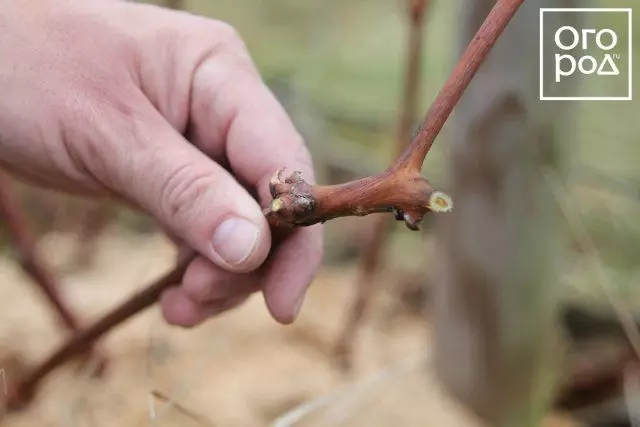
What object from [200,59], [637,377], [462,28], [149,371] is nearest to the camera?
[200,59]

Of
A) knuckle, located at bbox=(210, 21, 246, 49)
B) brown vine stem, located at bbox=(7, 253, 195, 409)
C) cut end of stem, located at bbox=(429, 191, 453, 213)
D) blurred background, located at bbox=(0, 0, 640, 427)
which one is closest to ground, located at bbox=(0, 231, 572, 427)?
blurred background, located at bbox=(0, 0, 640, 427)

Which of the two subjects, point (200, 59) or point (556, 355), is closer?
point (200, 59)

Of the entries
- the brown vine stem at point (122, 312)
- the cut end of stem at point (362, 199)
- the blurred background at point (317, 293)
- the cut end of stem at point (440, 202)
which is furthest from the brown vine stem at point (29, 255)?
the cut end of stem at point (440, 202)

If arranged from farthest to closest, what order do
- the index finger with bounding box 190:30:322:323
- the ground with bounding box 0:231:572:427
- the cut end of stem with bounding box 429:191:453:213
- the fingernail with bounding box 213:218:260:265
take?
the ground with bounding box 0:231:572:427, the index finger with bounding box 190:30:322:323, the fingernail with bounding box 213:218:260:265, the cut end of stem with bounding box 429:191:453:213

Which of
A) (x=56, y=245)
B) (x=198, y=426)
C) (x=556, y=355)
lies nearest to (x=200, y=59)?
(x=198, y=426)

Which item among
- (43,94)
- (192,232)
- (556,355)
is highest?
(43,94)

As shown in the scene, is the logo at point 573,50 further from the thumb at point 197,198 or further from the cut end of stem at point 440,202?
the cut end of stem at point 440,202

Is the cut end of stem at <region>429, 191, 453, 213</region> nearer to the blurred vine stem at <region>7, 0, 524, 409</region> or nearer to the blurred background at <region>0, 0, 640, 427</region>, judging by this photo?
the blurred vine stem at <region>7, 0, 524, 409</region>

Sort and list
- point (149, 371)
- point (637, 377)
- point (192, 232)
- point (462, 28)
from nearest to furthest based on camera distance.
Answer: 1. point (192, 232)
2. point (462, 28)
3. point (149, 371)
4. point (637, 377)

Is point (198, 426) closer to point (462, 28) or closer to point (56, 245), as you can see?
point (462, 28)
